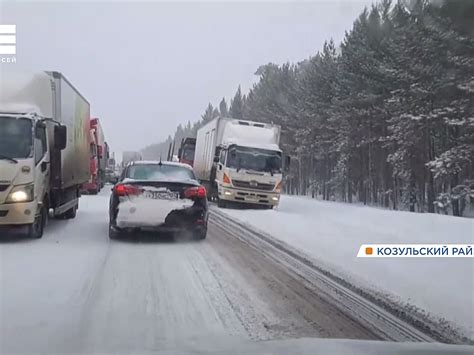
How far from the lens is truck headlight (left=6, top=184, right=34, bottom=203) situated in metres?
10.6

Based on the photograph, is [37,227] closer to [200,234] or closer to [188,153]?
[200,234]

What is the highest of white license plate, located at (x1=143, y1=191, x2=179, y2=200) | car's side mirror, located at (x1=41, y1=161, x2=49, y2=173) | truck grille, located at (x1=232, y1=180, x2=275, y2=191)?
car's side mirror, located at (x1=41, y1=161, x2=49, y2=173)

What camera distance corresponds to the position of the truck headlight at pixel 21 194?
10.6m

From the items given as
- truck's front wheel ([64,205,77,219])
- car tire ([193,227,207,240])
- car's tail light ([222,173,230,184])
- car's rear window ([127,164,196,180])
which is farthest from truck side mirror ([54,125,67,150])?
car's tail light ([222,173,230,184])

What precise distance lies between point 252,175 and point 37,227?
474 inches

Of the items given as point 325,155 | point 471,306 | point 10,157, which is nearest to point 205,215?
point 10,157

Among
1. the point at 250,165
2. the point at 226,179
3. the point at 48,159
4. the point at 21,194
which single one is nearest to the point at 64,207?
the point at 48,159

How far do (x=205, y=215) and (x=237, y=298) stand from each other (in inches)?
188

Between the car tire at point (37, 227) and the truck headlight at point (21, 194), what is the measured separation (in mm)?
848

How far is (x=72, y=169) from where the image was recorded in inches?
601

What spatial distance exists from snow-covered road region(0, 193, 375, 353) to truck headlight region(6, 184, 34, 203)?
861mm

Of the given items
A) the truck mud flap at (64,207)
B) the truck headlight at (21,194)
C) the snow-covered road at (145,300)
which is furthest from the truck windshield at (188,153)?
the truck headlight at (21,194)

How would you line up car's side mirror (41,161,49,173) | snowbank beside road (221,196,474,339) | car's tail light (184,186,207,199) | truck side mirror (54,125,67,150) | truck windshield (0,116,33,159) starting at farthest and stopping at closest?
truck side mirror (54,125,67,150) < car's side mirror (41,161,49,173) < car's tail light (184,186,207,199) < truck windshield (0,116,33,159) < snowbank beside road (221,196,474,339)

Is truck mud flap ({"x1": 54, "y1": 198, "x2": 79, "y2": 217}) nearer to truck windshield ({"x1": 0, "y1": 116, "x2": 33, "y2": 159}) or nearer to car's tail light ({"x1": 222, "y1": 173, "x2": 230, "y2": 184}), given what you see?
truck windshield ({"x1": 0, "y1": 116, "x2": 33, "y2": 159})
